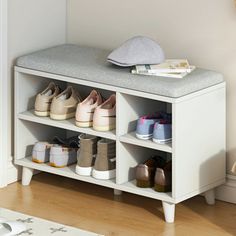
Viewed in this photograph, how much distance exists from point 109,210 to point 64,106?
1.69ft

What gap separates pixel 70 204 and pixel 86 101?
466 millimetres

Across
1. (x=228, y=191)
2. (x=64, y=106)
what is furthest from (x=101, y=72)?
(x=228, y=191)

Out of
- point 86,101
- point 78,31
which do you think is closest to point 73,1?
point 78,31

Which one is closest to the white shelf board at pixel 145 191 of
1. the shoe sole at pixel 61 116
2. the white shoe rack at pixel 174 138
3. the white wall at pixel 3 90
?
the white shoe rack at pixel 174 138

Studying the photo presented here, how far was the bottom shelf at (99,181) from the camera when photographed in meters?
3.68

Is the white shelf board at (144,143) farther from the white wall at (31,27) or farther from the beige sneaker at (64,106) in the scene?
the white wall at (31,27)

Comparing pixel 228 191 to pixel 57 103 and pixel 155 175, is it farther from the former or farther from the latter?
pixel 57 103

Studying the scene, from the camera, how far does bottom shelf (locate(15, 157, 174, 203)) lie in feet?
12.1

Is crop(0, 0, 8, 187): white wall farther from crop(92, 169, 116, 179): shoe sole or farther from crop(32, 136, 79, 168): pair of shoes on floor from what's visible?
crop(92, 169, 116, 179): shoe sole

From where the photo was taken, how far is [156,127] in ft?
11.9

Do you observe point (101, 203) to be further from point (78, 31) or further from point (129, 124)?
point (78, 31)

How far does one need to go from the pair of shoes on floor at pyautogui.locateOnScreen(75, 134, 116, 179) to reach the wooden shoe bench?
0.11 feet

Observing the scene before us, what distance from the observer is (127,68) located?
149 inches

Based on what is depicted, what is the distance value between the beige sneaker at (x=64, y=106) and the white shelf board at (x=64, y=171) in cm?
24
